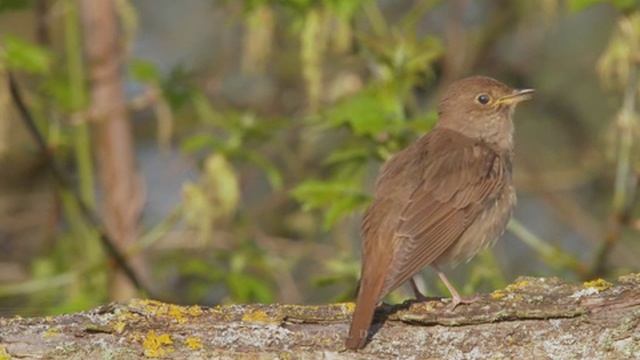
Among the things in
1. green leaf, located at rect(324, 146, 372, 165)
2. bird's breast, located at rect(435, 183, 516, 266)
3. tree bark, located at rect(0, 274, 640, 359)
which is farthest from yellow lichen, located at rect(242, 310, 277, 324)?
green leaf, located at rect(324, 146, 372, 165)

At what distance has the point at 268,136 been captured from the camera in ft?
21.0

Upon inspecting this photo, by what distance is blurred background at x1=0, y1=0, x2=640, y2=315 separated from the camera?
20.3 ft

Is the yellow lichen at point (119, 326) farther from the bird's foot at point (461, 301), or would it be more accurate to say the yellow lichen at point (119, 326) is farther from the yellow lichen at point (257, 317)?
the bird's foot at point (461, 301)

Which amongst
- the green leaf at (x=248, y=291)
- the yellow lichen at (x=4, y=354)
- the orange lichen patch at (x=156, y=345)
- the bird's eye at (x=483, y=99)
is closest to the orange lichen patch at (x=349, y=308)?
the orange lichen patch at (x=156, y=345)

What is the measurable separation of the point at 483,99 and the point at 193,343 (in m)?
2.48

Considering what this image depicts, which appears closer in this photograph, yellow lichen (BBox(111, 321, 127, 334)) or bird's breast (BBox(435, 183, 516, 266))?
yellow lichen (BBox(111, 321, 127, 334))

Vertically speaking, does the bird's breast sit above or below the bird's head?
below

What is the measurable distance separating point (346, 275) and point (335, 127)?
67 centimetres

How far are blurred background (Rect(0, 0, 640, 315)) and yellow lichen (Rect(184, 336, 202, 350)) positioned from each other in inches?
66.6

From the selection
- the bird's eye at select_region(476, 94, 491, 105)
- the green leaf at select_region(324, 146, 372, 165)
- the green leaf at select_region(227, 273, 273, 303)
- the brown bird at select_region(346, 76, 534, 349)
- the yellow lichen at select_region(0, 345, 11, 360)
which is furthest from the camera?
the green leaf at select_region(227, 273, 273, 303)

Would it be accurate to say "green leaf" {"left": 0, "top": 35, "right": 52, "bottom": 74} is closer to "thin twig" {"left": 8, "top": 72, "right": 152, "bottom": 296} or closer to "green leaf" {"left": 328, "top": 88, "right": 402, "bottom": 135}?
"thin twig" {"left": 8, "top": 72, "right": 152, "bottom": 296}

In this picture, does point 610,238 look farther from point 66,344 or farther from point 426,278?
point 66,344

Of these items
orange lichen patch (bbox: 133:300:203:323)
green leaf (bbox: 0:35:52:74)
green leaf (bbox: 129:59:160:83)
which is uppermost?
green leaf (bbox: 129:59:160:83)

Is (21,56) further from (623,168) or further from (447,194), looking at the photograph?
(623,168)
